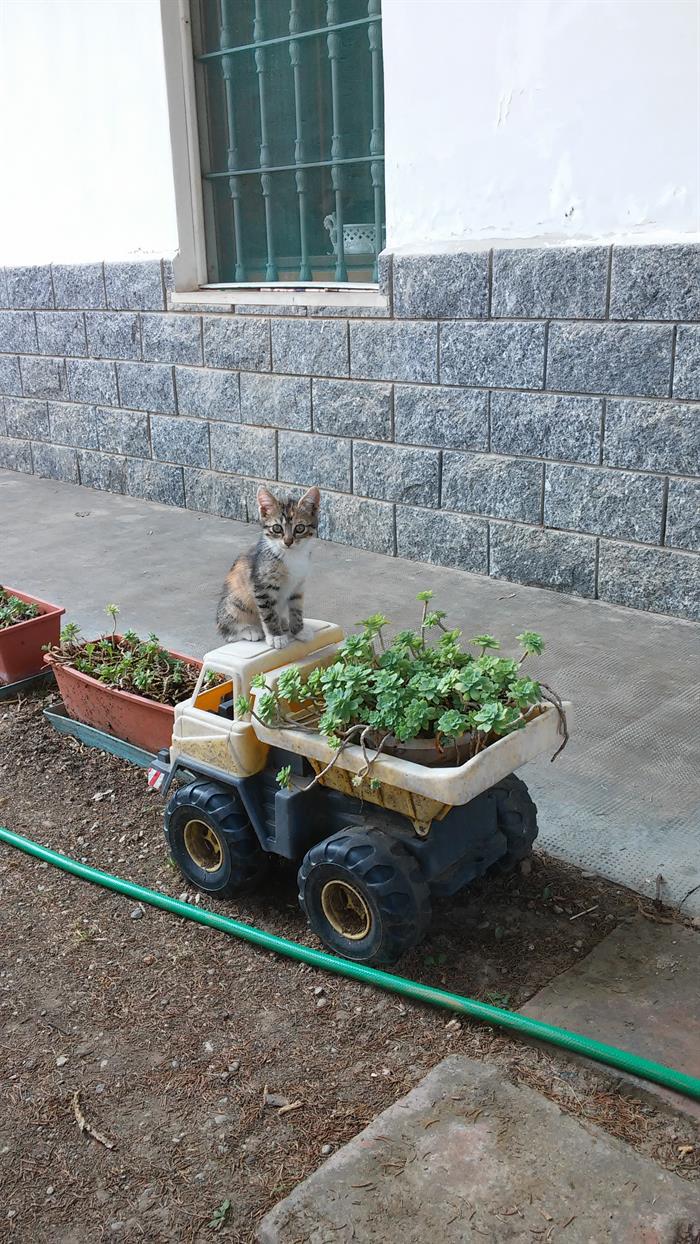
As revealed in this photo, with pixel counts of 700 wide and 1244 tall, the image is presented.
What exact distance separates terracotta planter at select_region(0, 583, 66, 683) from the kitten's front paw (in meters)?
1.78

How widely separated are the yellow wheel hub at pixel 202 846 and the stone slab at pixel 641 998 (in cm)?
110

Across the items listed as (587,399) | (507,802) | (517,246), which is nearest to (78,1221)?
(507,802)

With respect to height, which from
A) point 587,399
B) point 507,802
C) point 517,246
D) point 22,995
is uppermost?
point 517,246

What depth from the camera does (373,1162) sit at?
234cm

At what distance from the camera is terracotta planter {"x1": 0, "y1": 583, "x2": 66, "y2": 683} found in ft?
16.4

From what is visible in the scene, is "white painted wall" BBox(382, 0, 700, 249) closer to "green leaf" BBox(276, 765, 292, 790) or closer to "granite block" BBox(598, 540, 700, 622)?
"granite block" BBox(598, 540, 700, 622)

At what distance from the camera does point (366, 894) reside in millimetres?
2900

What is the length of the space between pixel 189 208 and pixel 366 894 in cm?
634

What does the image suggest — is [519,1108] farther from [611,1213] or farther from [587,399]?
[587,399]

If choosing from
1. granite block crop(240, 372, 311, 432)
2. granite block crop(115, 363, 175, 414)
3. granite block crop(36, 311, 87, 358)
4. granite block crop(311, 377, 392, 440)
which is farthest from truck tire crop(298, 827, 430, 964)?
granite block crop(36, 311, 87, 358)

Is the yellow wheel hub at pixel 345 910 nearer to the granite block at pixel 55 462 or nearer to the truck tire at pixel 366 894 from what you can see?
the truck tire at pixel 366 894

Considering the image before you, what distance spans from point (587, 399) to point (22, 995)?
13.2ft

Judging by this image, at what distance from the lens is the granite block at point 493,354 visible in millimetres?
5879

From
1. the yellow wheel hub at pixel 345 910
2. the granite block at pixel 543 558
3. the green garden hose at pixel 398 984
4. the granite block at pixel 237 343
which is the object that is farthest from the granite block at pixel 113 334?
the yellow wheel hub at pixel 345 910
